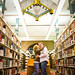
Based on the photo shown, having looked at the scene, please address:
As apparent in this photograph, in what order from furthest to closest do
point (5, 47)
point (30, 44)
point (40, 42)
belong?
1. point (30, 44)
2. point (40, 42)
3. point (5, 47)

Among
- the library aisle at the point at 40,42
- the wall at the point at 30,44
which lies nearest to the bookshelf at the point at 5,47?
the library aisle at the point at 40,42

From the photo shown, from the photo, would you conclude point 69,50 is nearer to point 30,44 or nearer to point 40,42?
point 40,42

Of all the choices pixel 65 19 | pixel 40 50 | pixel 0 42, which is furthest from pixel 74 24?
pixel 65 19

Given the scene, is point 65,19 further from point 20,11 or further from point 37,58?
point 37,58

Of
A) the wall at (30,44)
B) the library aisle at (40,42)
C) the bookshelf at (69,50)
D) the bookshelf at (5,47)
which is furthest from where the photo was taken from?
the wall at (30,44)

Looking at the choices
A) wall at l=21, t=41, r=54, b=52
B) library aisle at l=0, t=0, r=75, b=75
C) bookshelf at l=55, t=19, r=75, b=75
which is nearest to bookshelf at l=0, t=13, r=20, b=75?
library aisle at l=0, t=0, r=75, b=75

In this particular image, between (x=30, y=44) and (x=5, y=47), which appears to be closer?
(x=5, y=47)

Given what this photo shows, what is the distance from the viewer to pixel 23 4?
204 inches

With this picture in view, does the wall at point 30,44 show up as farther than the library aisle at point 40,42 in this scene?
Yes

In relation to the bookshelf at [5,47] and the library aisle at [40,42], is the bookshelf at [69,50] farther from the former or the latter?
the bookshelf at [5,47]

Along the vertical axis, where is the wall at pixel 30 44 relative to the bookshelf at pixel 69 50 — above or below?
above

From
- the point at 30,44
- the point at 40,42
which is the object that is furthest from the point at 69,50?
the point at 30,44

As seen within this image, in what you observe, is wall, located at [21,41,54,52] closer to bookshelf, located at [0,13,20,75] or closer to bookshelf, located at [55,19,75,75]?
bookshelf, located at [55,19,75,75]

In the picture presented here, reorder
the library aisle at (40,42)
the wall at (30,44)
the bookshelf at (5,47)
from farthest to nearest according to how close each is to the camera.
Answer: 1. the wall at (30,44)
2. the library aisle at (40,42)
3. the bookshelf at (5,47)
